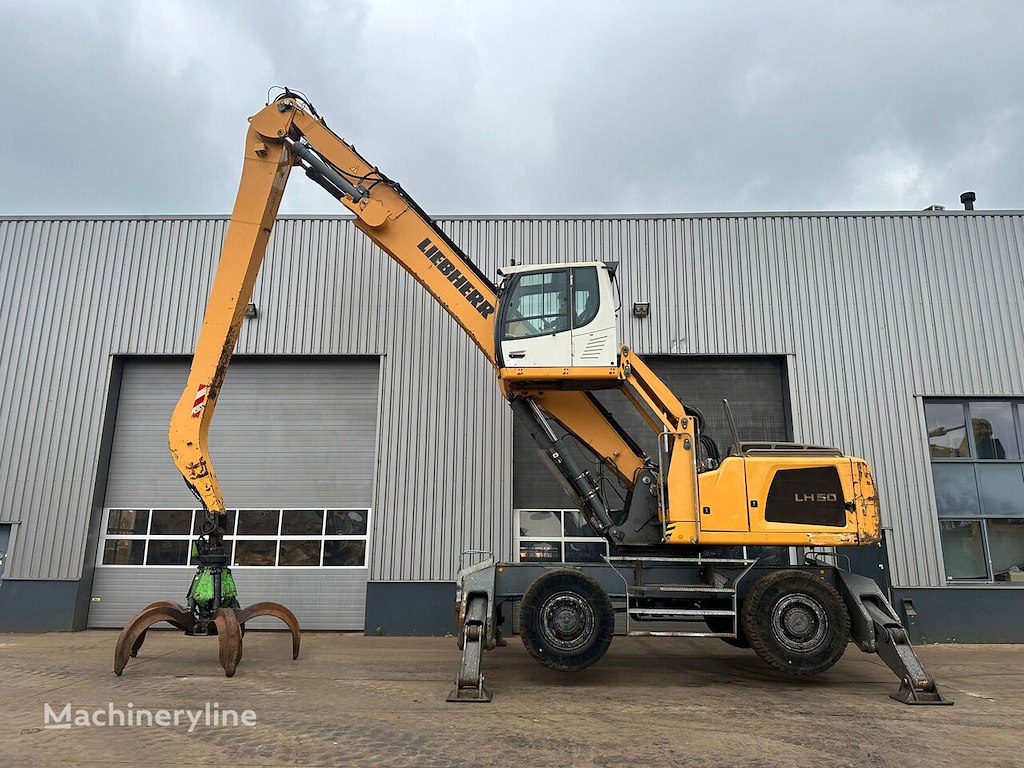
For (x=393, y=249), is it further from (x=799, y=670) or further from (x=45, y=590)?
(x=45, y=590)

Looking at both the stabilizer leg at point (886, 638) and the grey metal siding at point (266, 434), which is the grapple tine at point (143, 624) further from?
the stabilizer leg at point (886, 638)

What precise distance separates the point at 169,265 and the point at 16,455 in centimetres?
511

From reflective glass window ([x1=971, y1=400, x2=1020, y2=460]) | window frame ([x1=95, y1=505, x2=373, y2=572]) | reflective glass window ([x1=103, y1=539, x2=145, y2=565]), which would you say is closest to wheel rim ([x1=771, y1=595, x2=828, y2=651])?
reflective glass window ([x1=971, y1=400, x2=1020, y2=460])

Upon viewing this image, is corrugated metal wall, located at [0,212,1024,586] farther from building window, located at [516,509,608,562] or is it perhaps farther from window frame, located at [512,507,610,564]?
building window, located at [516,509,608,562]

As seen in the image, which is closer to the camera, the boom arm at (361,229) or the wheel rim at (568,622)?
the wheel rim at (568,622)

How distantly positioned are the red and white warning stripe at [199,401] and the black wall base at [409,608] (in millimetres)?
5131

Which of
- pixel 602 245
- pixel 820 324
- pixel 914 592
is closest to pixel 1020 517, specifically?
pixel 914 592

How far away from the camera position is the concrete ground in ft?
18.1

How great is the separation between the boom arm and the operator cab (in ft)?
2.31

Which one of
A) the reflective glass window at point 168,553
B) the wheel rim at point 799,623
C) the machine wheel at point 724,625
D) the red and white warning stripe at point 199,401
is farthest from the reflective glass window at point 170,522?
the wheel rim at point 799,623

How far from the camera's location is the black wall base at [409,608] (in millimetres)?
12531

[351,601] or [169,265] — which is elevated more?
[169,265]

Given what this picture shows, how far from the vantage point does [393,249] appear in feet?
33.5

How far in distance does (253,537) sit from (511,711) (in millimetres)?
8560
